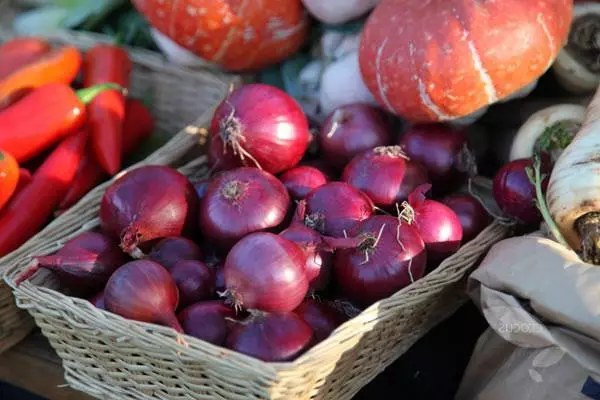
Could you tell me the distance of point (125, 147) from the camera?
1551mm

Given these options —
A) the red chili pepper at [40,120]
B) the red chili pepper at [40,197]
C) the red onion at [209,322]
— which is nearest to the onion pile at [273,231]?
the red onion at [209,322]

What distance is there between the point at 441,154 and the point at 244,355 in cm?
54

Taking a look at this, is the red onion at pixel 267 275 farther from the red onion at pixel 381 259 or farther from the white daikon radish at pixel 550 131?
the white daikon radish at pixel 550 131

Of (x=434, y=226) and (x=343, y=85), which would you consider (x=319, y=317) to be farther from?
(x=343, y=85)

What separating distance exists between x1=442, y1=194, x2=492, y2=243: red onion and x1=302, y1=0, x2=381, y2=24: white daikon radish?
0.46 metres

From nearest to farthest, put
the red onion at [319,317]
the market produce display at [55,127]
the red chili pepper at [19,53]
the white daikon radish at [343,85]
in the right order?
the red onion at [319,317], the market produce display at [55,127], the white daikon radish at [343,85], the red chili pepper at [19,53]

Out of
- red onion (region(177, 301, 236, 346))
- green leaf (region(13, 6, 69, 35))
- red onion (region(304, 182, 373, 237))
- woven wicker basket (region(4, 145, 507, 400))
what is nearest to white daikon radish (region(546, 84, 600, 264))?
woven wicker basket (region(4, 145, 507, 400))

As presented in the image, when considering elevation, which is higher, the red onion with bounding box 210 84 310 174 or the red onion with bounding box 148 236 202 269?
the red onion with bounding box 210 84 310 174

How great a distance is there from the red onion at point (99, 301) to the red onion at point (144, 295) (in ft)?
0.16

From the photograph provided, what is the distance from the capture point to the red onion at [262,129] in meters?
1.15

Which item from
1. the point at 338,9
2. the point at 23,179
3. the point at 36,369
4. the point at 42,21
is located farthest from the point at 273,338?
the point at 42,21

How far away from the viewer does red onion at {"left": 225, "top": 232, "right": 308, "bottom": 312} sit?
2.93ft

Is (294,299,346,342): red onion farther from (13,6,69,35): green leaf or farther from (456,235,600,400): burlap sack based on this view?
(13,6,69,35): green leaf

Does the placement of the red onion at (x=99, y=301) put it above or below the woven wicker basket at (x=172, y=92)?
above
